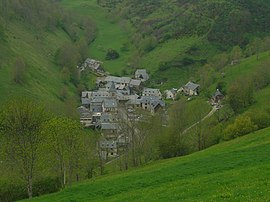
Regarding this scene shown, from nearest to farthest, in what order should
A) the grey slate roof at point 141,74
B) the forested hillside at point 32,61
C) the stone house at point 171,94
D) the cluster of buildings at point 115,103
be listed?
the cluster of buildings at point 115,103 → the forested hillside at point 32,61 → the stone house at point 171,94 → the grey slate roof at point 141,74

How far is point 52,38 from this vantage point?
652 feet

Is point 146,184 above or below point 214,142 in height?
below

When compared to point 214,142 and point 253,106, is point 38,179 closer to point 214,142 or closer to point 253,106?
point 214,142

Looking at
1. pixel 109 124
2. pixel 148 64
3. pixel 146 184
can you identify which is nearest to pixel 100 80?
pixel 148 64

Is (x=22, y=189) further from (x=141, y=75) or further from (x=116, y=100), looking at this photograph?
(x=141, y=75)

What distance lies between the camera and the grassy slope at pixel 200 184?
26234 millimetres

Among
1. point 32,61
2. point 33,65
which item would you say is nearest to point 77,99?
point 33,65

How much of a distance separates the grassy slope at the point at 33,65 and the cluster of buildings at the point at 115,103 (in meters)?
10.9

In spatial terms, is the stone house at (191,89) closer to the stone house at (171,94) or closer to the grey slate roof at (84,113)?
the stone house at (171,94)

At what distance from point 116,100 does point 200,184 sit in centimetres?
11967

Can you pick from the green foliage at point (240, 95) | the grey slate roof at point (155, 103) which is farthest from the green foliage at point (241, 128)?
the grey slate roof at point (155, 103)

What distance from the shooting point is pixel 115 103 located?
471 feet

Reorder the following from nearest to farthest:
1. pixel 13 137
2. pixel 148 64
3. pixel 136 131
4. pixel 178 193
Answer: pixel 178 193 → pixel 13 137 → pixel 136 131 → pixel 148 64

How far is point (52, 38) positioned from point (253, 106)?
119 m
